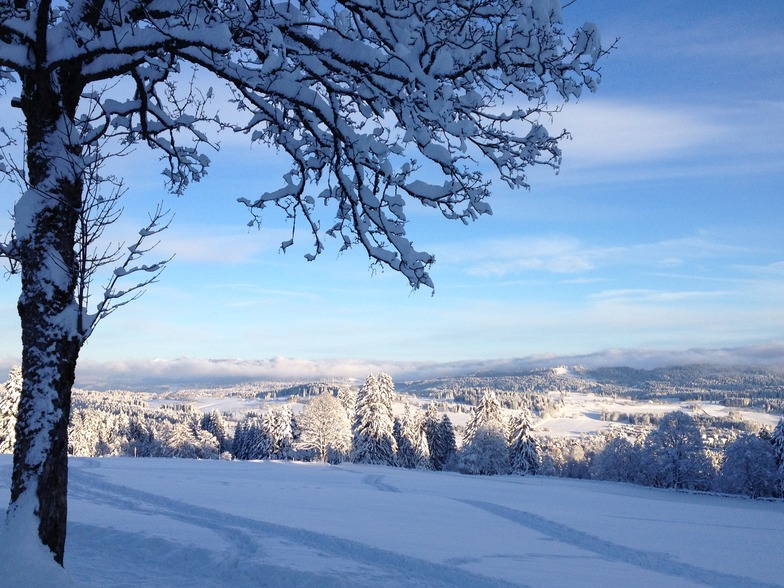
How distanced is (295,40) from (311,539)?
9.49 meters

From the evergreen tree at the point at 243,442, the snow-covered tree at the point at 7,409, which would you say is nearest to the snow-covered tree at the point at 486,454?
the evergreen tree at the point at 243,442

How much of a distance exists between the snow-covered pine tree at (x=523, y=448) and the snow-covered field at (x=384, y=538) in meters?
29.7

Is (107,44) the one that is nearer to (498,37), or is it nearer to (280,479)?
(498,37)

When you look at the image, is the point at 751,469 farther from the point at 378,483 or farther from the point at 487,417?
the point at 378,483

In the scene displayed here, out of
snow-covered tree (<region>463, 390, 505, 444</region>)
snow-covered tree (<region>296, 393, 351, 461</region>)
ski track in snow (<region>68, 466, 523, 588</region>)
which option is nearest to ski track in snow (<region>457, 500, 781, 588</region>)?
ski track in snow (<region>68, 466, 523, 588</region>)

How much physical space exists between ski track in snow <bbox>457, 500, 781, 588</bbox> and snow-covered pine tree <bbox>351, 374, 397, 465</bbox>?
Result: 3059cm

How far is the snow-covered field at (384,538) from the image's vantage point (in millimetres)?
8336

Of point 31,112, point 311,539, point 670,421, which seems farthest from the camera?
point 670,421

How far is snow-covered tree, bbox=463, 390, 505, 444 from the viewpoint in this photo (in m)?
52.8

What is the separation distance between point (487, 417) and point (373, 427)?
12.1m

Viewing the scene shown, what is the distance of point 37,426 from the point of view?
470 cm

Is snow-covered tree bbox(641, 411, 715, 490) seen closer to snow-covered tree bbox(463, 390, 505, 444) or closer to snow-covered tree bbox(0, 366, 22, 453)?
snow-covered tree bbox(463, 390, 505, 444)

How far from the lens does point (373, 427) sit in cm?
4784

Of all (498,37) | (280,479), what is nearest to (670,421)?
(280,479)
